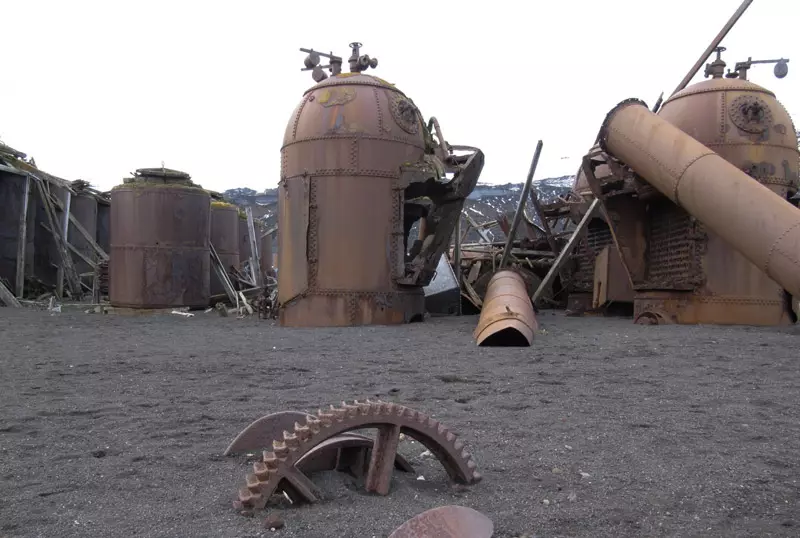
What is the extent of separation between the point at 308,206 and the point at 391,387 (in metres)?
5.66

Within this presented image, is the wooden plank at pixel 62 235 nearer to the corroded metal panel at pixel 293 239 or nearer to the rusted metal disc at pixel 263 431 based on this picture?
the corroded metal panel at pixel 293 239

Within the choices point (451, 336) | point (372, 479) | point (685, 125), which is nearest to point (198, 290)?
point (451, 336)

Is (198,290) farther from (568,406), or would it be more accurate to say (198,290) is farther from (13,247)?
(568,406)

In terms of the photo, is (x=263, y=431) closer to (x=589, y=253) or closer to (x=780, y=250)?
(x=780, y=250)

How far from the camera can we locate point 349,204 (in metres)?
9.81

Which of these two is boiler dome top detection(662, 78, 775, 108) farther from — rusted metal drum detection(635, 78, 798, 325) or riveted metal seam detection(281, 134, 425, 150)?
riveted metal seam detection(281, 134, 425, 150)

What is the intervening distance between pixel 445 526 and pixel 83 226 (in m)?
20.9

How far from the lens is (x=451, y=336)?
809 centimetres

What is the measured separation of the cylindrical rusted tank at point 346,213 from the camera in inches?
386

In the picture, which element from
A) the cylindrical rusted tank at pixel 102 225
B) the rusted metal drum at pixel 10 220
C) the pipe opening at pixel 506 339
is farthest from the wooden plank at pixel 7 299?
the pipe opening at pixel 506 339

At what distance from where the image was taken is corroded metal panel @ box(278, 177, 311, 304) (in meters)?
9.95

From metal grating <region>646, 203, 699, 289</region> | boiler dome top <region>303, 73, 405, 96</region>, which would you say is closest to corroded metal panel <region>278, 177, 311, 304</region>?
boiler dome top <region>303, 73, 405, 96</region>

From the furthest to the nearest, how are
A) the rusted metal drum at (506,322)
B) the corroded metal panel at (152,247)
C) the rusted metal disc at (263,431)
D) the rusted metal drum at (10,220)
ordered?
1. the rusted metal drum at (10,220)
2. the corroded metal panel at (152,247)
3. the rusted metal drum at (506,322)
4. the rusted metal disc at (263,431)

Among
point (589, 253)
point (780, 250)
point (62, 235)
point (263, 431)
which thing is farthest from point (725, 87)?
point (62, 235)
